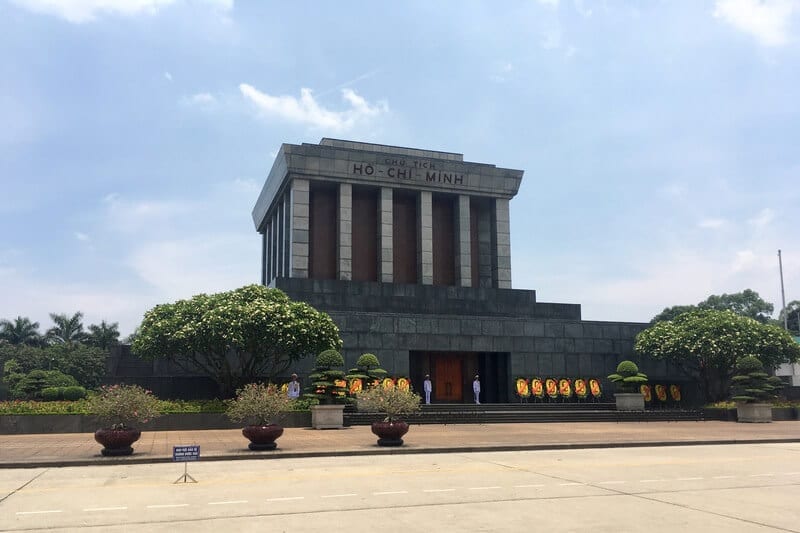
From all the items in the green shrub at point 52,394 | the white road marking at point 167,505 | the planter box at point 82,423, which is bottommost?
the white road marking at point 167,505

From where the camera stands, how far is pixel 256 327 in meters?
32.7

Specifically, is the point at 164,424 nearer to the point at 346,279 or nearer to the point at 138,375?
the point at 138,375

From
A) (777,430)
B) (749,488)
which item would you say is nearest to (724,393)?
(777,430)

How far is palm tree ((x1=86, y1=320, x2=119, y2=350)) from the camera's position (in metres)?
66.4

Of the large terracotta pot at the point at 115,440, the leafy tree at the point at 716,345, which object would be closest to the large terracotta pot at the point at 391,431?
the large terracotta pot at the point at 115,440

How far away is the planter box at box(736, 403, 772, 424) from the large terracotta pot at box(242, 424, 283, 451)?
26764 mm

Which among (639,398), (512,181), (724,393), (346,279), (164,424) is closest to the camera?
(164,424)

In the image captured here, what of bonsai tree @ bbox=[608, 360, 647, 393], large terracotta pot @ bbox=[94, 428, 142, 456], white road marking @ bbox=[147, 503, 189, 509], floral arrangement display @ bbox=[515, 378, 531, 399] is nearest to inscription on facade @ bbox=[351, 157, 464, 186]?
floral arrangement display @ bbox=[515, 378, 531, 399]

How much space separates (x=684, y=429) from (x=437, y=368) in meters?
16.8

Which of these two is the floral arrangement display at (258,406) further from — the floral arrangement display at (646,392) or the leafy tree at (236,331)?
the floral arrangement display at (646,392)

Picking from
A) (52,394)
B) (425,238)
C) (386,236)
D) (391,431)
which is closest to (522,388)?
(425,238)

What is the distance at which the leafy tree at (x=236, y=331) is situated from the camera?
106 feet

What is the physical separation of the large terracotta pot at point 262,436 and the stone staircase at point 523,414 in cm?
1143

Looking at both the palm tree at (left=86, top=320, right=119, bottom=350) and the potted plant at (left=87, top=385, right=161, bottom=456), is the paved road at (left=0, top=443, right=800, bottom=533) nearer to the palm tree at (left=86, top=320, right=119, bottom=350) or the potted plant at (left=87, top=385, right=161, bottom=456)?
the potted plant at (left=87, top=385, right=161, bottom=456)
